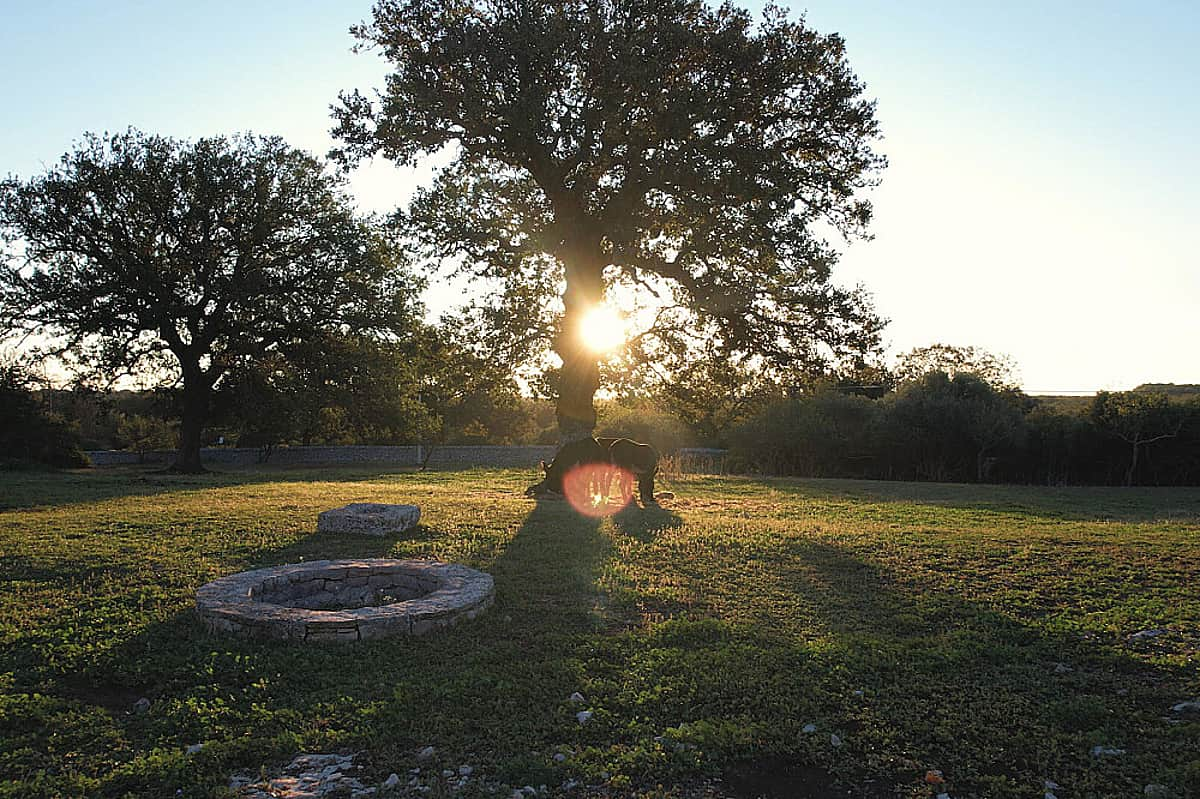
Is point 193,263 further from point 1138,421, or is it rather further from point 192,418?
point 1138,421

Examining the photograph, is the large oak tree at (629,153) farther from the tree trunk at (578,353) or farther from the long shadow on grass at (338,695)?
the long shadow on grass at (338,695)

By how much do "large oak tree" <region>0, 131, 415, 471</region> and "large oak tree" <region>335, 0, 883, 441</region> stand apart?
1028 centimetres

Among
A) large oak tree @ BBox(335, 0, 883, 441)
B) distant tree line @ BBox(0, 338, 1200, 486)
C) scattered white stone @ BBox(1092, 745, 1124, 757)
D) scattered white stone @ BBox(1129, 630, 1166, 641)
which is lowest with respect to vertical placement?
scattered white stone @ BBox(1092, 745, 1124, 757)

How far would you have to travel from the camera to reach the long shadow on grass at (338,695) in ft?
14.6

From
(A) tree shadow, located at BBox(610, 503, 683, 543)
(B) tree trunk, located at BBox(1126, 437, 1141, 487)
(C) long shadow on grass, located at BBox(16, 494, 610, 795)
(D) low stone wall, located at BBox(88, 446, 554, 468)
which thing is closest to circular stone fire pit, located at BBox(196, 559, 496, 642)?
(C) long shadow on grass, located at BBox(16, 494, 610, 795)

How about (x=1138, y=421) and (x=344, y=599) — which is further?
(x=1138, y=421)

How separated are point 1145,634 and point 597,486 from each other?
455 inches

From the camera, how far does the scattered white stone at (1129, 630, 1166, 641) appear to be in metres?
6.60

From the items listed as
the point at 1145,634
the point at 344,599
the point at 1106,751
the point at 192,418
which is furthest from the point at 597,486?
the point at 192,418

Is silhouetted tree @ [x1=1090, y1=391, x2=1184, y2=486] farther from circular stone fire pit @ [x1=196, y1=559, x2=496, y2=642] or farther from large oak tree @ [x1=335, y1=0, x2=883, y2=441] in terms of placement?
circular stone fire pit @ [x1=196, y1=559, x2=496, y2=642]

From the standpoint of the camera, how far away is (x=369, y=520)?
11.4 metres

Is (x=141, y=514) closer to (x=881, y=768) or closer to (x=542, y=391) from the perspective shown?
(x=542, y=391)

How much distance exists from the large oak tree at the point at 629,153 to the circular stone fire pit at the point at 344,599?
9510mm

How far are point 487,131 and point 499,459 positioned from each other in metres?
24.1
